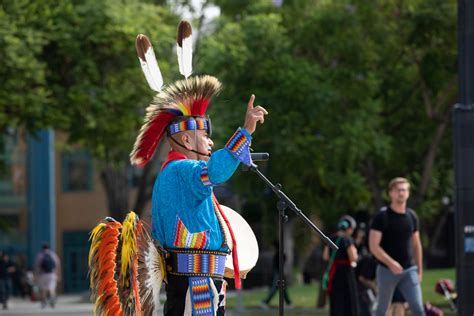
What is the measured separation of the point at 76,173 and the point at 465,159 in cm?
3917

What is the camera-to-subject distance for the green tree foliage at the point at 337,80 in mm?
23312

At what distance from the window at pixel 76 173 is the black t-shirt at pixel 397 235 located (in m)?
36.9

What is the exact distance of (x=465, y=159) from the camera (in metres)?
10.3

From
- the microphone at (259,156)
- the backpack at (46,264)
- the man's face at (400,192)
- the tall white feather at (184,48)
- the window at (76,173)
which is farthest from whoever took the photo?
the window at (76,173)

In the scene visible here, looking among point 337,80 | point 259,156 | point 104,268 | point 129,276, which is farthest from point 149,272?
point 337,80

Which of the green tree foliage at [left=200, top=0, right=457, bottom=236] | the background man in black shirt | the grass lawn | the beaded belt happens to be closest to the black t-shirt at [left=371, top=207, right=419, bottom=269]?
the background man in black shirt

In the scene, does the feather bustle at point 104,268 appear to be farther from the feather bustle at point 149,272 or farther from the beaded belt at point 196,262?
the beaded belt at point 196,262

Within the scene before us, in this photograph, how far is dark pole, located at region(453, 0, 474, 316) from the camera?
10289 millimetres

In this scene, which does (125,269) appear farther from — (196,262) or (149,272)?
(196,262)

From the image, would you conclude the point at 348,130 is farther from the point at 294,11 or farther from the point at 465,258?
the point at 465,258

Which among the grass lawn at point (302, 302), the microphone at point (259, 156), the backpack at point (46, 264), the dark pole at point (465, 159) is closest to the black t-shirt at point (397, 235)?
the dark pole at point (465, 159)

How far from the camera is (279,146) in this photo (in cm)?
2305

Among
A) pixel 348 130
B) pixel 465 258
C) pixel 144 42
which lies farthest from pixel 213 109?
pixel 144 42

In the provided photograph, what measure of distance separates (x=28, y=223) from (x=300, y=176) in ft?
75.7
